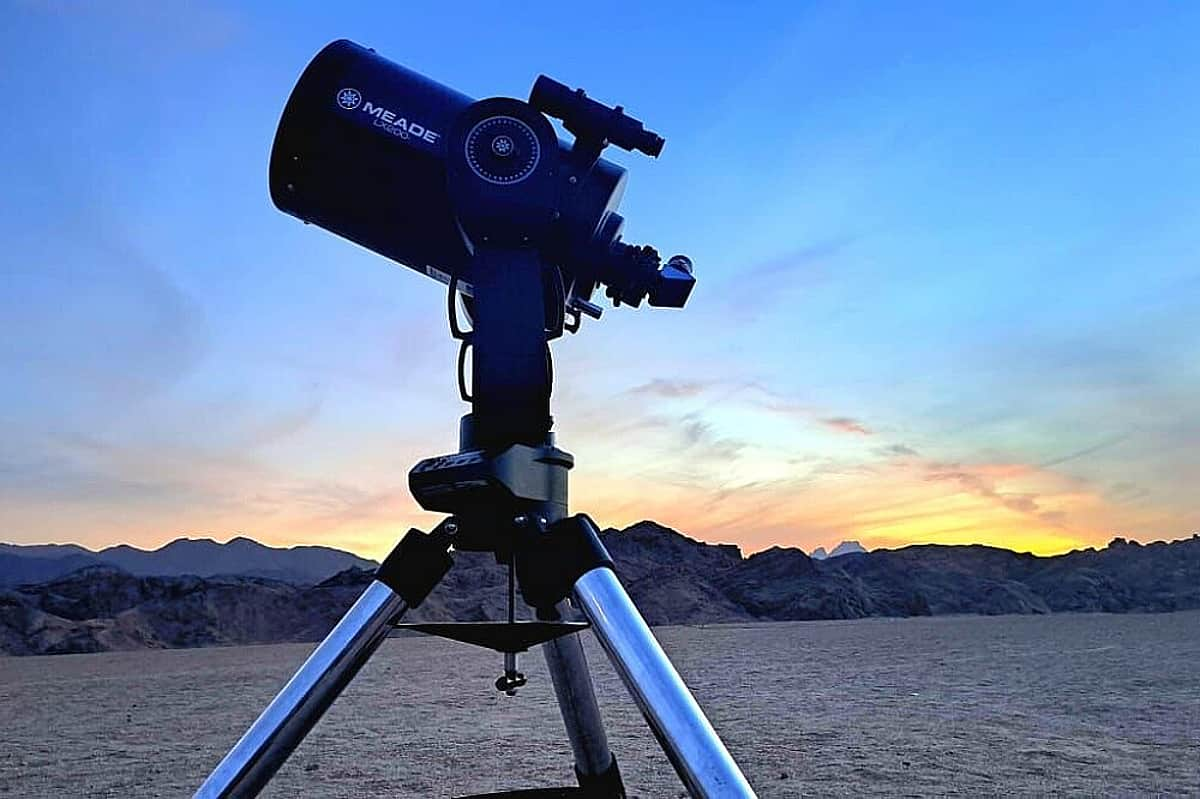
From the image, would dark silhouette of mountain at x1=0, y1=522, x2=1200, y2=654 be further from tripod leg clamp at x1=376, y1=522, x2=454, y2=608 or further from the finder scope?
tripod leg clamp at x1=376, y1=522, x2=454, y2=608

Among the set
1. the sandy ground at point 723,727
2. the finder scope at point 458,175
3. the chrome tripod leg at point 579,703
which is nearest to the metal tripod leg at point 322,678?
the chrome tripod leg at point 579,703

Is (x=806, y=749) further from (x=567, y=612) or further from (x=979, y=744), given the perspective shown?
(x=567, y=612)

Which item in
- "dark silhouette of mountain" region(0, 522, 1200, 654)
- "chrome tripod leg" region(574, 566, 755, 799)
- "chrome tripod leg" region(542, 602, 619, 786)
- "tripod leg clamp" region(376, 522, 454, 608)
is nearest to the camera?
"chrome tripod leg" region(574, 566, 755, 799)

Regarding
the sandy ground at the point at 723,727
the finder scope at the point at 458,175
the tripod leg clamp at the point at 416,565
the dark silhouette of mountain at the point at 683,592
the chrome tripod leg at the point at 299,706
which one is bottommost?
the sandy ground at the point at 723,727

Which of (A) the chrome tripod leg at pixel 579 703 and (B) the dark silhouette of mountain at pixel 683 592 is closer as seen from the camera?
(A) the chrome tripod leg at pixel 579 703

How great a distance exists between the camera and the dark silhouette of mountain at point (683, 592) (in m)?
24.9

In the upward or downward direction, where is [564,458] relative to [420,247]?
downward

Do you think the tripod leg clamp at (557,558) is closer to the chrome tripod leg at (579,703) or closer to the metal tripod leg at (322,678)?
the metal tripod leg at (322,678)

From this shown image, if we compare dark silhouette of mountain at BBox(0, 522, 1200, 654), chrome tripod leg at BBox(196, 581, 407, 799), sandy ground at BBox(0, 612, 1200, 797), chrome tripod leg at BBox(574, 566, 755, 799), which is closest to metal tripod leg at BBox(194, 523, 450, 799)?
chrome tripod leg at BBox(196, 581, 407, 799)

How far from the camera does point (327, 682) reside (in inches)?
61.2

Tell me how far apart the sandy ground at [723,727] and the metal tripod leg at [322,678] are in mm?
843

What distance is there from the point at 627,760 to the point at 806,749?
1105 millimetres

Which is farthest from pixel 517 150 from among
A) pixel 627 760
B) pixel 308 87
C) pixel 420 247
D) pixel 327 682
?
pixel 627 760

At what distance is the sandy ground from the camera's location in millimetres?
4977
